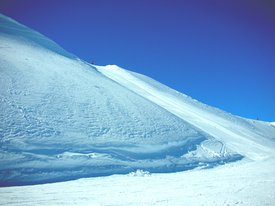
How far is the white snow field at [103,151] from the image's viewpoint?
30.0 feet

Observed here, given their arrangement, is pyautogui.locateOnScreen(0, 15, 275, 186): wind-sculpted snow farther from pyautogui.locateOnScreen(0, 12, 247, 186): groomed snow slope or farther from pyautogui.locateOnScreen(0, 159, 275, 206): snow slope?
pyautogui.locateOnScreen(0, 159, 275, 206): snow slope

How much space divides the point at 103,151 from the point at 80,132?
1.77 metres

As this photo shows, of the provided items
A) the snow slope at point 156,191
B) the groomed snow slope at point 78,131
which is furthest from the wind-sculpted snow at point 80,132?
the snow slope at point 156,191

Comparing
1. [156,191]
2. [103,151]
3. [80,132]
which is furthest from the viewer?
[80,132]

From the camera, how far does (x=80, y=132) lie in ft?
45.9

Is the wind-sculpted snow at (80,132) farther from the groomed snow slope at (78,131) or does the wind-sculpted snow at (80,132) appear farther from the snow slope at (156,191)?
the snow slope at (156,191)

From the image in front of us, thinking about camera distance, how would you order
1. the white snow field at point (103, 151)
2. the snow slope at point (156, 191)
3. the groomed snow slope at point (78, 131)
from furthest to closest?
the groomed snow slope at point (78, 131), the white snow field at point (103, 151), the snow slope at point (156, 191)

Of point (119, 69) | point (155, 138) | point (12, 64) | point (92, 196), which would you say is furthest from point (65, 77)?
point (119, 69)

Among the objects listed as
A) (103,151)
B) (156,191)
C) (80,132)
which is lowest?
(156,191)

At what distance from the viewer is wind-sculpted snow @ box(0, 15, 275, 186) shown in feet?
A: 37.0

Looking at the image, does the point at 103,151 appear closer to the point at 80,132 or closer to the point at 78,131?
the point at 80,132

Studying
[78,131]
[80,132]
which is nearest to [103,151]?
[80,132]

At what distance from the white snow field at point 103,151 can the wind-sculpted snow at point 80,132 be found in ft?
0.16

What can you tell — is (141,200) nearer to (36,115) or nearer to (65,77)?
(36,115)
